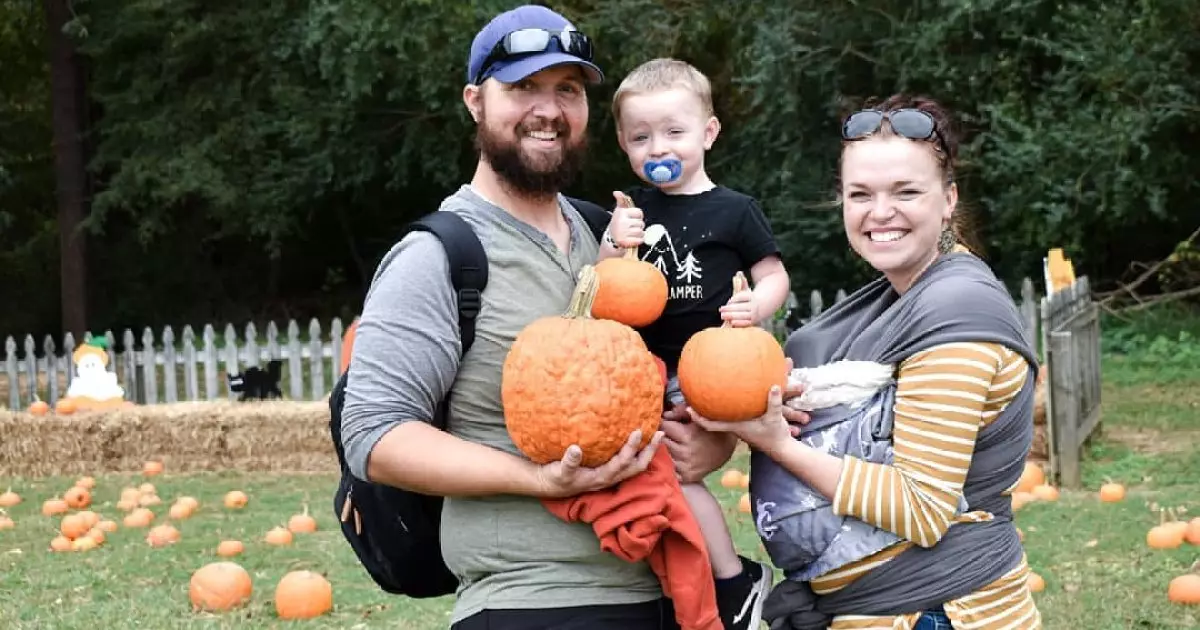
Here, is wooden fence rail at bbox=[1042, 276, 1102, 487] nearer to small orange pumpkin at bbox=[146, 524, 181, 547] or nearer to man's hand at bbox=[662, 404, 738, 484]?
small orange pumpkin at bbox=[146, 524, 181, 547]

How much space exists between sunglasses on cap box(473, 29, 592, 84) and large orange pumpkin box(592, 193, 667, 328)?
0.47 m

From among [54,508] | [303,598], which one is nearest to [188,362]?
[54,508]

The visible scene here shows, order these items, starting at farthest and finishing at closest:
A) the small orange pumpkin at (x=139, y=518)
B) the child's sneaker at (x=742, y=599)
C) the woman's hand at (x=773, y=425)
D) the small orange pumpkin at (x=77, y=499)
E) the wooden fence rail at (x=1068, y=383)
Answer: the small orange pumpkin at (x=77, y=499) → the wooden fence rail at (x=1068, y=383) → the small orange pumpkin at (x=139, y=518) → the child's sneaker at (x=742, y=599) → the woman's hand at (x=773, y=425)

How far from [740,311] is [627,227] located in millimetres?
345

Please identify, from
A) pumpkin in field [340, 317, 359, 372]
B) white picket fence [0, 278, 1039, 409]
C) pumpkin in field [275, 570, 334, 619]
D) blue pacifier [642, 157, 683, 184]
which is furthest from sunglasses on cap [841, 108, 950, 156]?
white picket fence [0, 278, 1039, 409]

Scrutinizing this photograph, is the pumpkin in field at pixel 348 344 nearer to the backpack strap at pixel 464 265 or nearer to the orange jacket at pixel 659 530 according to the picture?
the backpack strap at pixel 464 265

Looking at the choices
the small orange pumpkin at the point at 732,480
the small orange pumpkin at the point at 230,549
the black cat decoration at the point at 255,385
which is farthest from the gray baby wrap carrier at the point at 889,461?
the black cat decoration at the point at 255,385

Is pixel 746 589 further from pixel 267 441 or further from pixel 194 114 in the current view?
pixel 194 114

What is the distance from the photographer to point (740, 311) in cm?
274

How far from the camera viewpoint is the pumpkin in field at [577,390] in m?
2.29

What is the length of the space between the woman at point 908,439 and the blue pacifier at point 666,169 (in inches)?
38.8

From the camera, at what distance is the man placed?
2.35 m

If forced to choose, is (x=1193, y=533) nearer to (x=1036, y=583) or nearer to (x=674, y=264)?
(x=1036, y=583)

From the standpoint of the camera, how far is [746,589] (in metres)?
2.81
